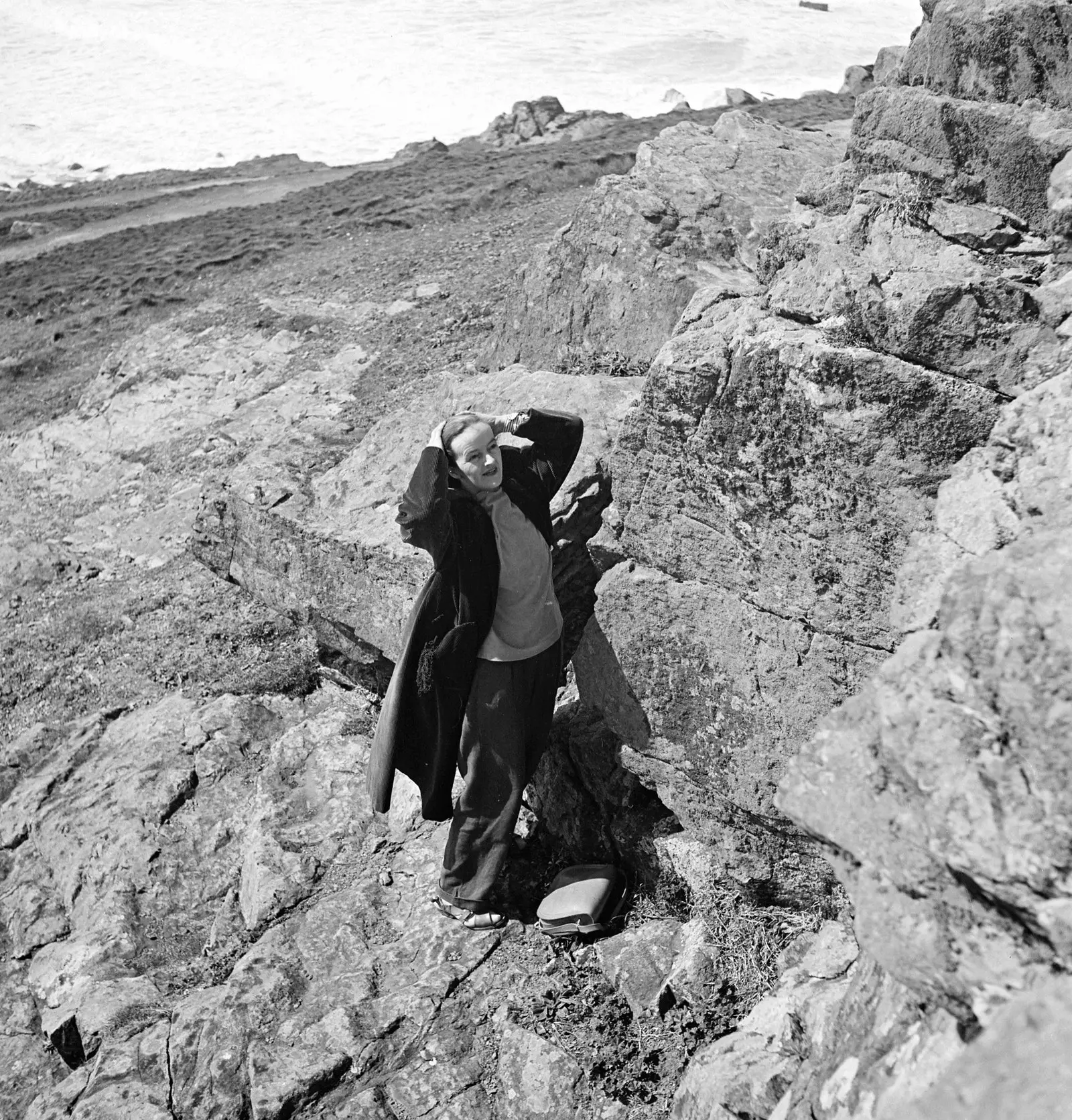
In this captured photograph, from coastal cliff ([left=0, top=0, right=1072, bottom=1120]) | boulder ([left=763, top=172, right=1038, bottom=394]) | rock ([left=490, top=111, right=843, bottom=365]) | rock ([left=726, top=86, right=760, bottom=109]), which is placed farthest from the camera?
rock ([left=726, top=86, right=760, bottom=109])

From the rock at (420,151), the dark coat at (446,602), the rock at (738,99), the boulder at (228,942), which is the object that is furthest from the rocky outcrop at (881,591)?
the rock at (738,99)

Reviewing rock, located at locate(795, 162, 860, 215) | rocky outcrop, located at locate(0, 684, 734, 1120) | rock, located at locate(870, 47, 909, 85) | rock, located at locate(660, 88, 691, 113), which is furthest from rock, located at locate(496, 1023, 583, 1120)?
rock, located at locate(660, 88, 691, 113)

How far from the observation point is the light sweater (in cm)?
529

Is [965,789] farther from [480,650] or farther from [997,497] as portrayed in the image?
[480,650]

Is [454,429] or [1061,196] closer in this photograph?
[1061,196]

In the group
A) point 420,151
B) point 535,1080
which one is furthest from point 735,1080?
point 420,151

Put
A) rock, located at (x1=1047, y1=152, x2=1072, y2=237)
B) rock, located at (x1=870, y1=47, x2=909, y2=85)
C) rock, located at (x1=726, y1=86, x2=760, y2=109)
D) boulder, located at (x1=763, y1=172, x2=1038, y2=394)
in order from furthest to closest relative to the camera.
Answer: rock, located at (x1=726, y1=86, x2=760, y2=109) → rock, located at (x1=870, y1=47, x2=909, y2=85) → rock, located at (x1=1047, y1=152, x2=1072, y2=237) → boulder, located at (x1=763, y1=172, x2=1038, y2=394)

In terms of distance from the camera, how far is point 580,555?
233 inches

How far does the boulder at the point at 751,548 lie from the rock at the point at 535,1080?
118 centimetres

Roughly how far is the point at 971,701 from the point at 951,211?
3.01 metres

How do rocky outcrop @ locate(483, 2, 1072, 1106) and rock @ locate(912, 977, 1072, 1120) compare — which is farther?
rocky outcrop @ locate(483, 2, 1072, 1106)

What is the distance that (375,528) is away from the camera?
688 centimetres

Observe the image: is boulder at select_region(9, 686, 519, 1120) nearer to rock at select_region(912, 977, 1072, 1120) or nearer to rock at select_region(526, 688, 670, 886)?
rock at select_region(526, 688, 670, 886)

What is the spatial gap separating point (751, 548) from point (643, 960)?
198cm
